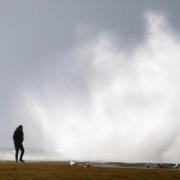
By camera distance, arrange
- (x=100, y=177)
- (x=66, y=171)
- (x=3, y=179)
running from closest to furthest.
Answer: (x=3, y=179)
(x=100, y=177)
(x=66, y=171)

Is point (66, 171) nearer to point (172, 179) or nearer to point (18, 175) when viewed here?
point (18, 175)

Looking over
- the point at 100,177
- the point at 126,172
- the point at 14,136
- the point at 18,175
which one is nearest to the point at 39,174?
the point at 18,175

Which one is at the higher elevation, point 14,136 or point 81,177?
point 14,136

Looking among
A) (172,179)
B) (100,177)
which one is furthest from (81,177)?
(172,179)

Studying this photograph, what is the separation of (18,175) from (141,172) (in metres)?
7.50

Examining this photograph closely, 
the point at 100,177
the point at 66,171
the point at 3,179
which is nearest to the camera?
the point at 3,179

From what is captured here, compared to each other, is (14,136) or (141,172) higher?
(14,136)

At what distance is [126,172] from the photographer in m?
29.8

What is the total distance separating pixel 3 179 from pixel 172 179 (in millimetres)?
8885

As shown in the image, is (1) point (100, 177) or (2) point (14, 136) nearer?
(1) point (100, 177)

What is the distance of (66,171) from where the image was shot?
94.6 feet

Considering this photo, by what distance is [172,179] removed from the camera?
27.1m

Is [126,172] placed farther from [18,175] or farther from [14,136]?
[14,136]

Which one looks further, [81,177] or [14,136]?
[14,136]
